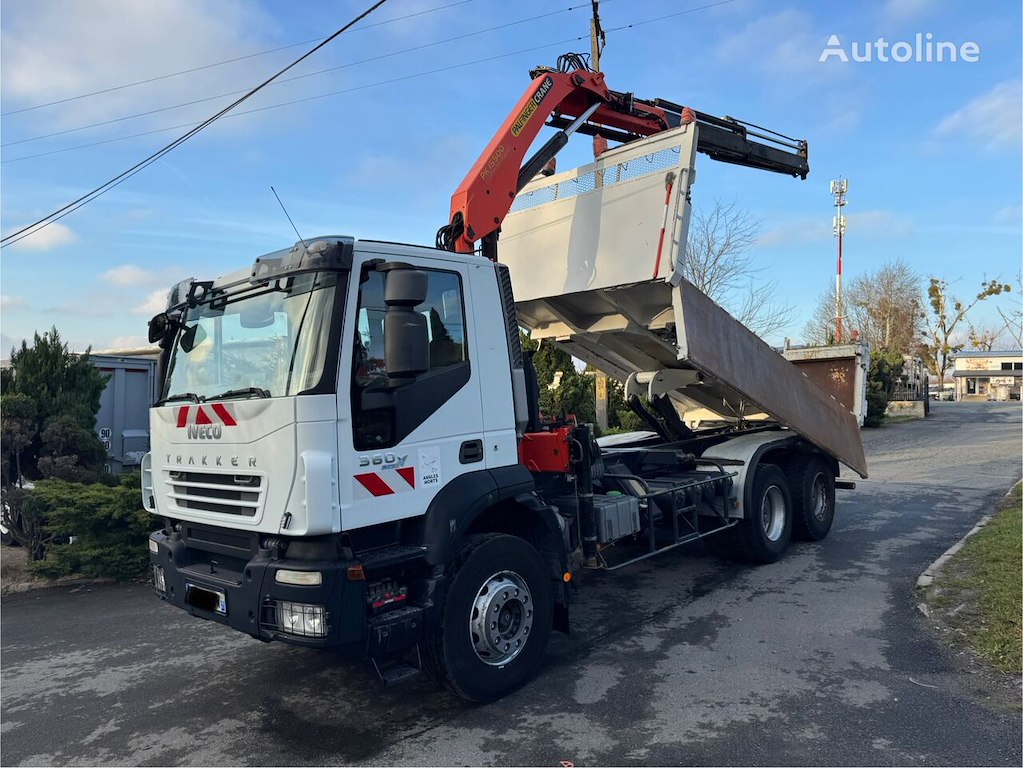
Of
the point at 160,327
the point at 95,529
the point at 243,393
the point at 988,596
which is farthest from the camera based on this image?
the point at 95,529

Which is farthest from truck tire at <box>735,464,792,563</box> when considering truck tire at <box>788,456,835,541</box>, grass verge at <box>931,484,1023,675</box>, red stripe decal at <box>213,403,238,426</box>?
red stripe decal at <box>213,403,238,426</box>

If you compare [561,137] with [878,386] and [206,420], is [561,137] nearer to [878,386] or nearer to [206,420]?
[206,420]

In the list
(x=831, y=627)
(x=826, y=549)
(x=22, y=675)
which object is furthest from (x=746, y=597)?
(x=22, y=675)

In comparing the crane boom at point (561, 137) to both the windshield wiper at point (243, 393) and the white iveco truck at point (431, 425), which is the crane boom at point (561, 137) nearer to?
the white iveco truck at point (431, 425)

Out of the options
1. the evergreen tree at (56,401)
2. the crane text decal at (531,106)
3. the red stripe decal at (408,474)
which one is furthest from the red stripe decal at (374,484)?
the evergreen tree at (56,401)

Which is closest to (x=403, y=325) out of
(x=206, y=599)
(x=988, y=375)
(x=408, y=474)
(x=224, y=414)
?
(x=408, y=474)

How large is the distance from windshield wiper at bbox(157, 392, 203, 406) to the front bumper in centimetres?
94

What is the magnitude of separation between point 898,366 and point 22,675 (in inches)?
1257

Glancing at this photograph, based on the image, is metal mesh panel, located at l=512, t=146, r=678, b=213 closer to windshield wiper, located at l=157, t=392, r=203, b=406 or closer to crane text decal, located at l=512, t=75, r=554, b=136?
crane text decal, located at l=512, t=75, r=554, b=136

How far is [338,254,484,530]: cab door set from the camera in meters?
3.84

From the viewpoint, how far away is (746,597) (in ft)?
21.1

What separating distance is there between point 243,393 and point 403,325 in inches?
41.1

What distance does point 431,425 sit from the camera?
13.8ft

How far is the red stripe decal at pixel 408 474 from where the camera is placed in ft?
13.2
